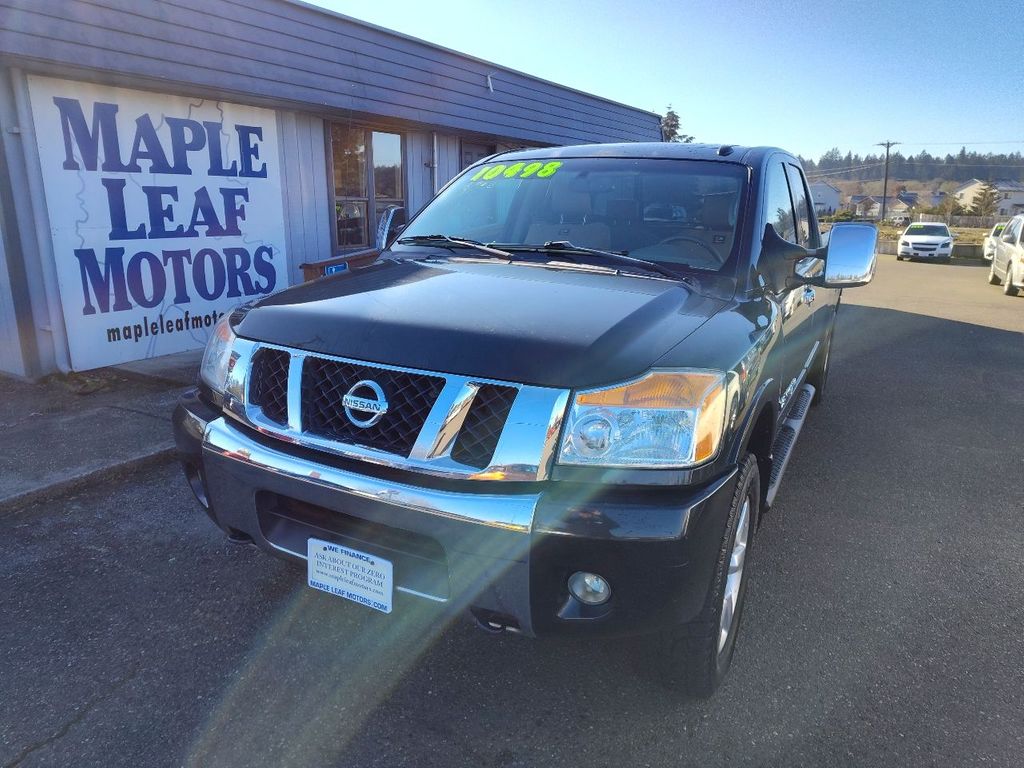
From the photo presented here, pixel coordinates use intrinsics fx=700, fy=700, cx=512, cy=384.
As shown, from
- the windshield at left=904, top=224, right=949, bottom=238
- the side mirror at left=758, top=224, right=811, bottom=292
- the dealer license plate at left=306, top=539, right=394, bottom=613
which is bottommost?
the windshield at left=904, top=224, right=949, bottom=238

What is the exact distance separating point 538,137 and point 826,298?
7856 millimetres

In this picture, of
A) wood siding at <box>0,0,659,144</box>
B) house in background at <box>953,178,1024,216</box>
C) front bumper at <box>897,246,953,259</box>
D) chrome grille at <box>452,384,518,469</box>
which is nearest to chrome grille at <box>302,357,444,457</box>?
chrome grille at <box>452,384,518,469</box>

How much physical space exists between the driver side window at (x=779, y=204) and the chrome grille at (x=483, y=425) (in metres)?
1.76

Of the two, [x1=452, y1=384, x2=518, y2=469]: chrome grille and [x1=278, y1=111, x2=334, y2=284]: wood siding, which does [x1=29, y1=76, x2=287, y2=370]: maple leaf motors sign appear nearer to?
[x1=278, y1=111, x2=334, y2=284]: wood siding

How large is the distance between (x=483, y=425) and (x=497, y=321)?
1.12 feet

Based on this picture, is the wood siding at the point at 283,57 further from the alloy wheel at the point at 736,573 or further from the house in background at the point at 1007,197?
the house in background at the point at 1007,197

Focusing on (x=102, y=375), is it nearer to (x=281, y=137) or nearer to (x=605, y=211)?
(x=281, y=137)

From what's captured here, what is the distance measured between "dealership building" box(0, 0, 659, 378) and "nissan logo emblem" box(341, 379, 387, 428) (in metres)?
2.21

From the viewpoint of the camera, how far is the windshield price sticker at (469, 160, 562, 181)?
344cm

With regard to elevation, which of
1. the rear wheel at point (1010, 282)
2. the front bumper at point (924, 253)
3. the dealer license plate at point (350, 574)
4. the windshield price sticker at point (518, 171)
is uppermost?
the windshield price sticker at point (518, 171)

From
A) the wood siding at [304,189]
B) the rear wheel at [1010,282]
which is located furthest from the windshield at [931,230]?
the wood siding at [304,189]

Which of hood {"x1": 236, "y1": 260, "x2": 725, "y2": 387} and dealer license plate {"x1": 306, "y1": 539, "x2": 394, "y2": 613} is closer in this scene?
hood {"x1": 236, "y1": 260, "x2": 725, "y2": 387}

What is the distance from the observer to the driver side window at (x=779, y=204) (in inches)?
124

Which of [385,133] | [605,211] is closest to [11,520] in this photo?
[605,211]
